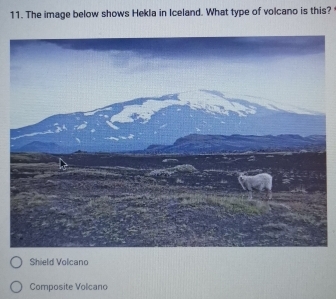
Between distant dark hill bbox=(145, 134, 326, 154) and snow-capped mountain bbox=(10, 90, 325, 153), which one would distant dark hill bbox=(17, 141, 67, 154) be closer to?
snow-capped mountain bbox=(10, 90, 325, 153)

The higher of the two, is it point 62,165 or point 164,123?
point 164,123

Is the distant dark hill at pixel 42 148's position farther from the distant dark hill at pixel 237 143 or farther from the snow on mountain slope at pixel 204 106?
the distant dark hill at pixel 237 143

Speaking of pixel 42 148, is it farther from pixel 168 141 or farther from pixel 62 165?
pixel 168 141

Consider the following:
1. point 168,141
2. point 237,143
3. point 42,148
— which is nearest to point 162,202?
point 168,141

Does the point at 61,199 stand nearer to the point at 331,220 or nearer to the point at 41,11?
the point at 41,11

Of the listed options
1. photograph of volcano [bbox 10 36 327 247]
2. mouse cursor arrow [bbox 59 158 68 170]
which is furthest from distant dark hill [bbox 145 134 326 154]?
mouse cursor arrow [bbox 59 158 68 170]

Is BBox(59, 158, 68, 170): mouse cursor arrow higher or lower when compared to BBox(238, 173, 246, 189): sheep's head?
higher

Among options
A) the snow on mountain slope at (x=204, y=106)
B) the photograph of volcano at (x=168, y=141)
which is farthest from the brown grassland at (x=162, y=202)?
the snow on mountain slope at (x=204, y=106)

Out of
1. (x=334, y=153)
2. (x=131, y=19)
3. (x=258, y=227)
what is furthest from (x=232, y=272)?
(x=131, y=19)
